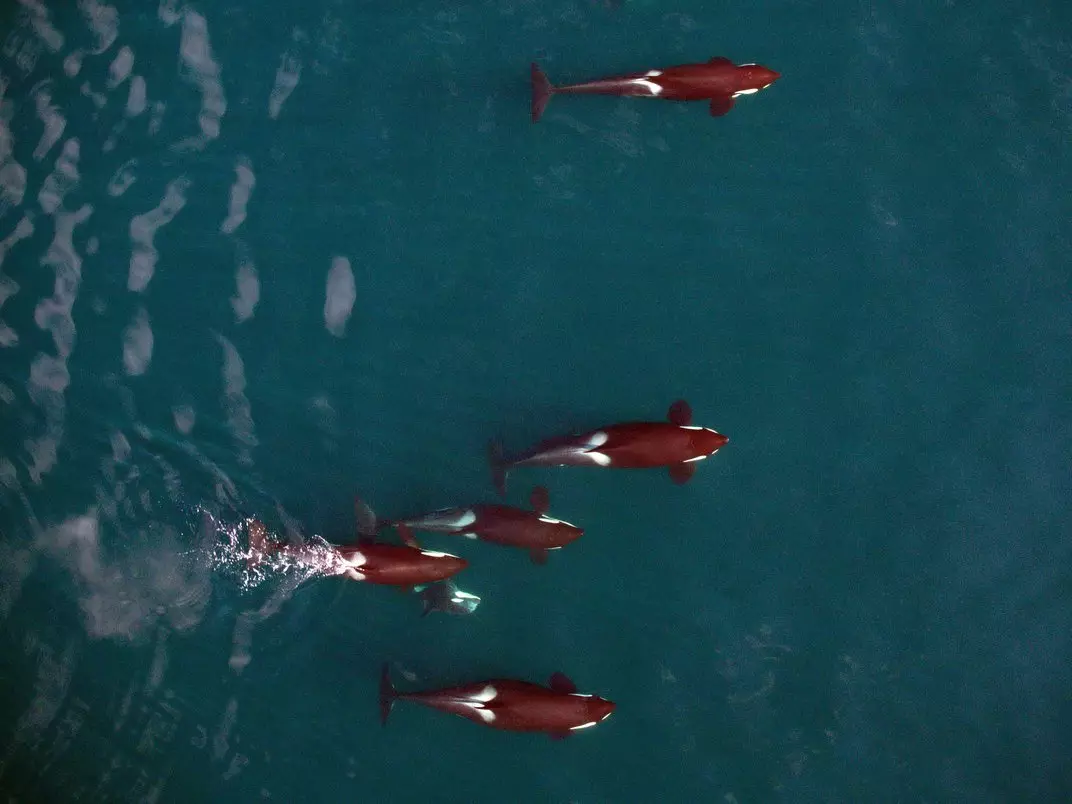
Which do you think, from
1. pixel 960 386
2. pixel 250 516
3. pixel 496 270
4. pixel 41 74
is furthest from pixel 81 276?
pixel 960 386

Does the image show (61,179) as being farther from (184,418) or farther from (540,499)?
(540,499)

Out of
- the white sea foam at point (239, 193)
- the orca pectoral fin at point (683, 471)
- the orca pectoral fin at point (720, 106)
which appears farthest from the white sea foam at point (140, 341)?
the orca pectoral fin at point (720, 106)

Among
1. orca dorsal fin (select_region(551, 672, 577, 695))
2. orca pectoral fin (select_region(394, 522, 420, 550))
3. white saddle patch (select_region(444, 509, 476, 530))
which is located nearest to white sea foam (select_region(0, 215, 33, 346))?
orca pectoral fin (select_region(394, 522, 420, 550))

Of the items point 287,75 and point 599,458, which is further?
point 287,75

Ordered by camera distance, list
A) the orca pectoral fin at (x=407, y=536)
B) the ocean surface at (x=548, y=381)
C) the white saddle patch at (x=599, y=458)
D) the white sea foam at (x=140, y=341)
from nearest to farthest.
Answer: the white saddle patch at (x=599, y=458) < the ocean surface at (x=548, y=381) < the orca pectoral fin at (x=407, y=536) < the white sea foam at (x=140, y=341)

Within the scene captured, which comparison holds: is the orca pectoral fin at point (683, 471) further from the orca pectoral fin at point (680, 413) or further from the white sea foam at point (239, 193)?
the white sea foam at point (239, 193)

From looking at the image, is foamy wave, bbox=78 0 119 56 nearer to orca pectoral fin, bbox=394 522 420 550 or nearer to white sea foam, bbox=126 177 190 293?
white sea foam, bbox=126 177 190 293

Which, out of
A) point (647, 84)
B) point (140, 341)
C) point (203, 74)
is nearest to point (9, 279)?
point (140, 341)
